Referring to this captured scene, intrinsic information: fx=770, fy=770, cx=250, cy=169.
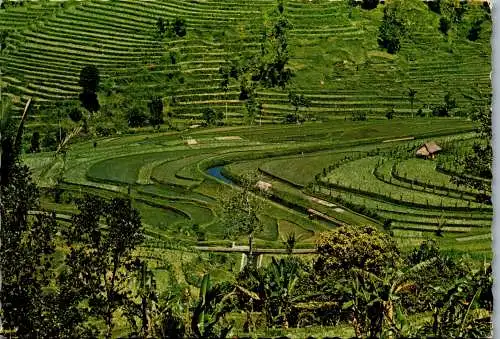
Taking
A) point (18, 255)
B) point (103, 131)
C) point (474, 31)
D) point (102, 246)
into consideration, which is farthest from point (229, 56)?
point (18, 255)

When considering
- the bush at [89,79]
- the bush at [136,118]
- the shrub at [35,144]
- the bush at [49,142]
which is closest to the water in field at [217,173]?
the bush at [49,142]

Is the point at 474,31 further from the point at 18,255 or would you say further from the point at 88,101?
the point at 18,255

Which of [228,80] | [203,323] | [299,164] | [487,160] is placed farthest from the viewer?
[228,80]

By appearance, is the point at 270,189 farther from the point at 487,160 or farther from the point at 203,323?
the point at 203,323

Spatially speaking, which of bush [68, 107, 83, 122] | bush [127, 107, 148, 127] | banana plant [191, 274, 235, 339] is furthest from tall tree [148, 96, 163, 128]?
banana plant [191, 274, 235, 339]

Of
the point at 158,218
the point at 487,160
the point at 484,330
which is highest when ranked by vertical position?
the point at 487,160

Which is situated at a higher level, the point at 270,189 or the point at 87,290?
the point at 87,290

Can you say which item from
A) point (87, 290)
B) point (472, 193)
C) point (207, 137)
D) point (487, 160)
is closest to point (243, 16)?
point (207, 137)
